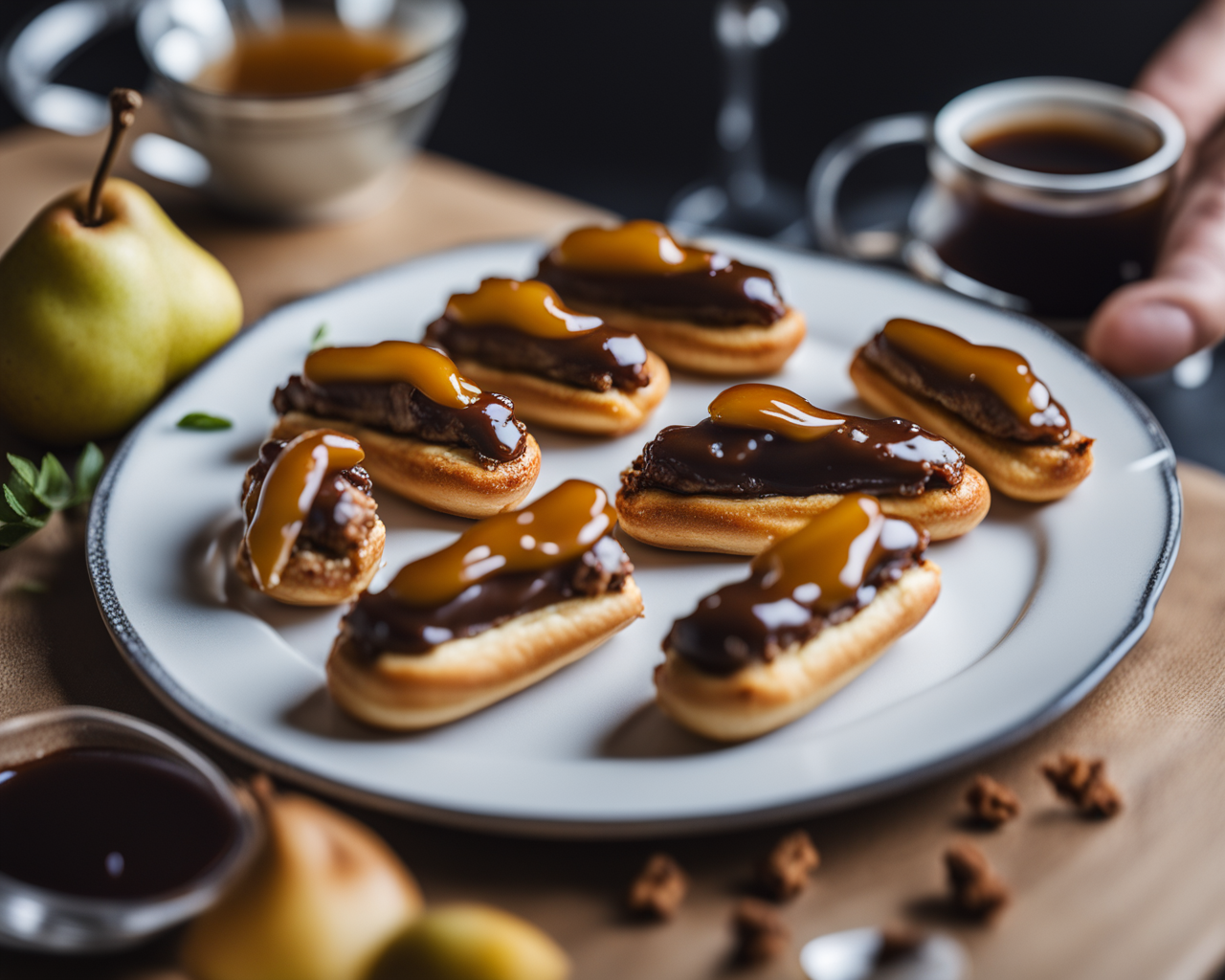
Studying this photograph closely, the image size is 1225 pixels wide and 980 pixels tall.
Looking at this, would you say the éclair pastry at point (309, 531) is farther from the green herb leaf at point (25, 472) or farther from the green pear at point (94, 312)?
the green pear at point (94, 312)

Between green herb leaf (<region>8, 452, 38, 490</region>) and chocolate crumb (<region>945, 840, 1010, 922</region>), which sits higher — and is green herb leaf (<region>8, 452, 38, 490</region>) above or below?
below

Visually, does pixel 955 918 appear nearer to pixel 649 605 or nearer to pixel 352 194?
pixel 649 605

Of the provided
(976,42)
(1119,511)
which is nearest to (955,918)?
(1119,511)

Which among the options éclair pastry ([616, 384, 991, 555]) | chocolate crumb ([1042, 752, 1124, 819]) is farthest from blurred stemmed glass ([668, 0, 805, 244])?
chocolate crumb ([1042, 752, 1124, 819])

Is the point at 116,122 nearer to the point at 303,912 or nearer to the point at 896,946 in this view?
the point at 303,912

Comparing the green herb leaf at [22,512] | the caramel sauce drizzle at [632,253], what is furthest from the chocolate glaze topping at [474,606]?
the caramel sauce drizzle at [632,253]

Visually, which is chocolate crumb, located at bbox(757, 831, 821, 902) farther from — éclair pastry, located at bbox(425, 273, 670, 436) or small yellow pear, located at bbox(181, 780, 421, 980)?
éclair pastry, located at bbox(425, 273, 670, 436)

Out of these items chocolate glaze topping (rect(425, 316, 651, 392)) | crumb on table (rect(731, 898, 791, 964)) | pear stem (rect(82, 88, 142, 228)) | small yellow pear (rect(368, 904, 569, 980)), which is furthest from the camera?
chocolate glaze topping (rect(425, 316, 651, 392))
